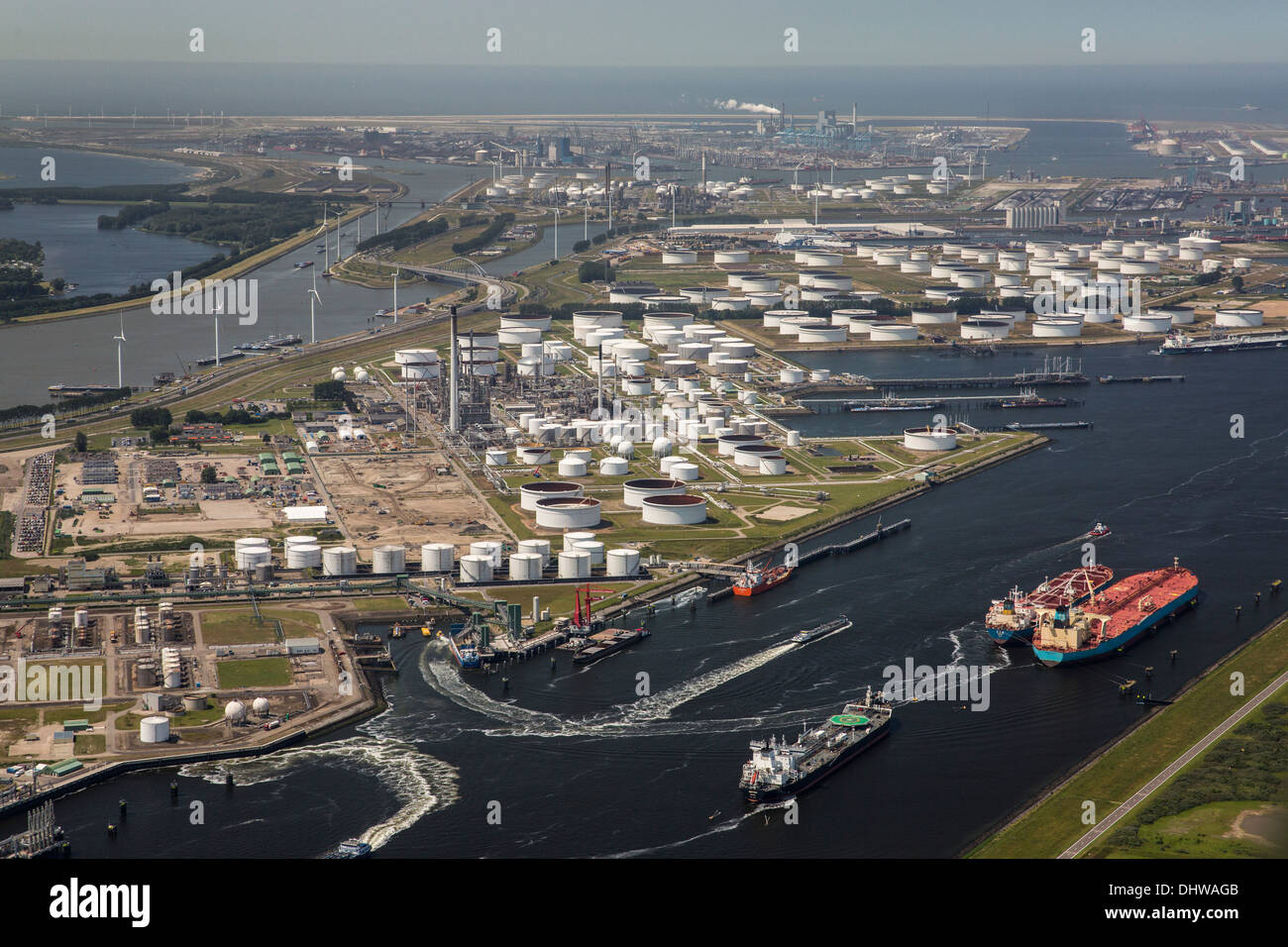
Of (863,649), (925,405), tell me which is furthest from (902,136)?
(863,649)

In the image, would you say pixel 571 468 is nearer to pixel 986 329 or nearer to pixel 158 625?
pixel 158 625

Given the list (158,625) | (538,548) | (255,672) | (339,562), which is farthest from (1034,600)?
(158,625)

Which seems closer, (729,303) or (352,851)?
(352,851)

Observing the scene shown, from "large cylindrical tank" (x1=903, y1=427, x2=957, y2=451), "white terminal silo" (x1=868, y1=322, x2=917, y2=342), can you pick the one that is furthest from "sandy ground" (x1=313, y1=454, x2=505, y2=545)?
"white terminal silo" (x1=868, y1=322, x2=917, y2=342)

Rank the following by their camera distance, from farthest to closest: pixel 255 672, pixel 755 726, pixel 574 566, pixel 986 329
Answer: pixel 986 329 → pixel 574 566 → pixel 255 672 → pixel 755 726

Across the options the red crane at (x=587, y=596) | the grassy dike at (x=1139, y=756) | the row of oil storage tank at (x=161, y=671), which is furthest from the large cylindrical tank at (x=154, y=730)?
the grassy dike at (x=1139, y=756)

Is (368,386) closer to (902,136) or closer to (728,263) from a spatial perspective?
(728,263)
